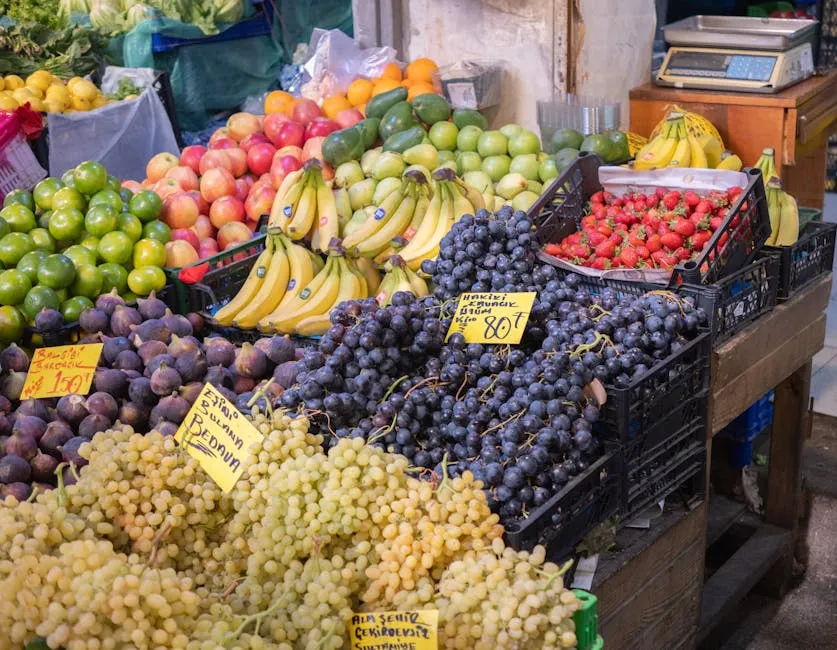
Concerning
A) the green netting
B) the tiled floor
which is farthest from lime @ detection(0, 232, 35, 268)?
the tiled floor

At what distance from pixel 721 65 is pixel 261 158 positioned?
182 cm

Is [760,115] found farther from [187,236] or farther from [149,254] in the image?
[149,254]

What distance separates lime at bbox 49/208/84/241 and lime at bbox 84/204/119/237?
3 cm

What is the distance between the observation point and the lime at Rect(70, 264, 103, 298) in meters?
2.72

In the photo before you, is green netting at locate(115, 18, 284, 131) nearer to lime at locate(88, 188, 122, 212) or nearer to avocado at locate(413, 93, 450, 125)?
avocado at locate(413, 93, 450, 125)

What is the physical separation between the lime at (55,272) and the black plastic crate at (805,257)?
1.90 meters

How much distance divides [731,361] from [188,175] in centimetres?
207

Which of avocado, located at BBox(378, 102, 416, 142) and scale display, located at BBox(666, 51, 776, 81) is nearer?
avocado, located at BBox(378, 102, 416, 142)

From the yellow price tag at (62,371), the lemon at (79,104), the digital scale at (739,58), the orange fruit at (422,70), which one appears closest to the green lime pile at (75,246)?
the yellow price tag at (62,371)

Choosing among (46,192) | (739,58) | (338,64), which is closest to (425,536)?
(46,192)

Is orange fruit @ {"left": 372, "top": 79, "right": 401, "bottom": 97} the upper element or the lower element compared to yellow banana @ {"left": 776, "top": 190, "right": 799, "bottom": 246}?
upper

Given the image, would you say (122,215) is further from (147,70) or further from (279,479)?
(147,70)

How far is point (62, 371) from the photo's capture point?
86.6 inches

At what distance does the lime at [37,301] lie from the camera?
2566 millimetres
